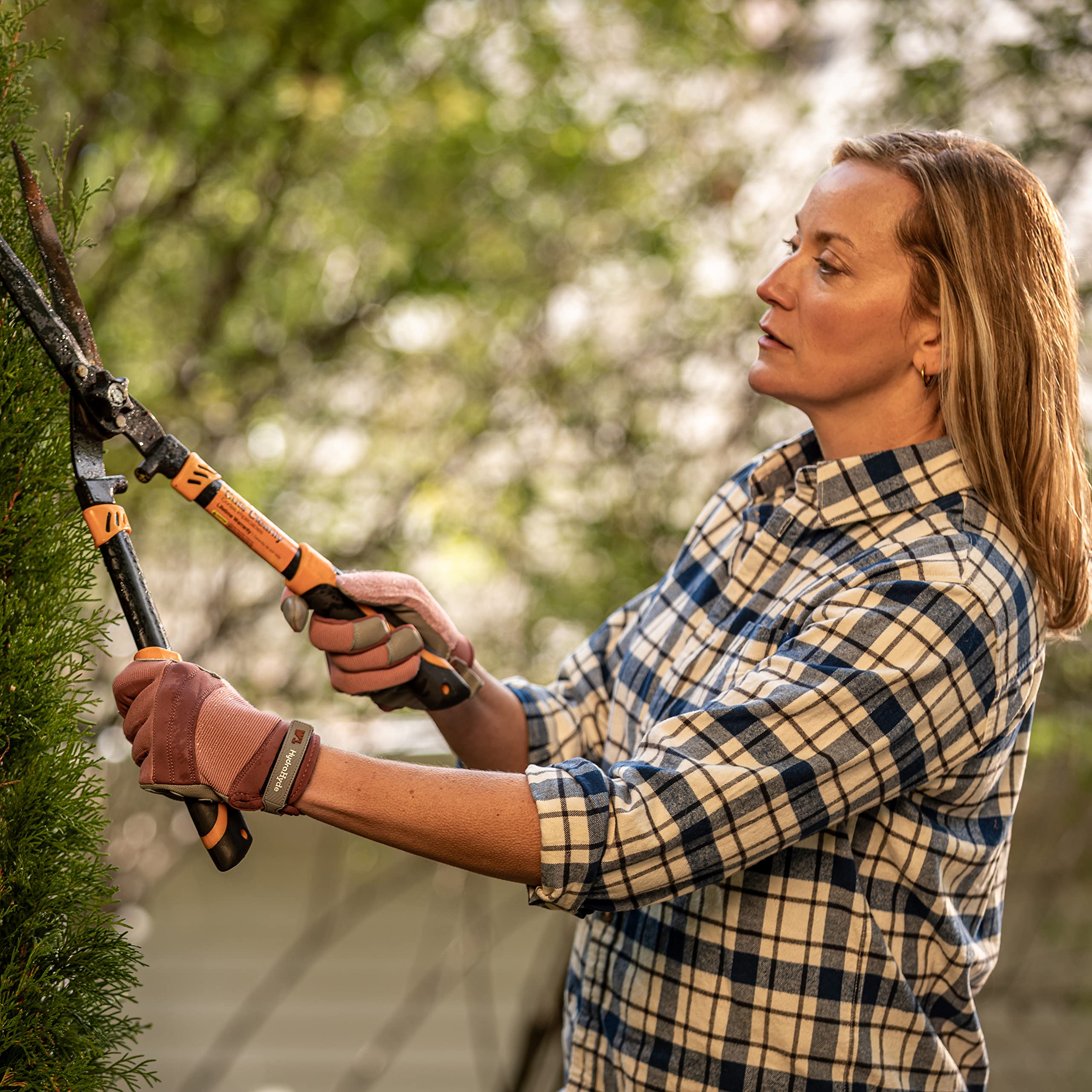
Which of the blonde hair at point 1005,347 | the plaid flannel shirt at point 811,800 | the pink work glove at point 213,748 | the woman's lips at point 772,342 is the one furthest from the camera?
the woman's lips at point 772,342

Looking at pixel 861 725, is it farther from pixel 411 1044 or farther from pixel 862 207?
pixel 411 1044

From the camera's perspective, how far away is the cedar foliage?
1185 mm

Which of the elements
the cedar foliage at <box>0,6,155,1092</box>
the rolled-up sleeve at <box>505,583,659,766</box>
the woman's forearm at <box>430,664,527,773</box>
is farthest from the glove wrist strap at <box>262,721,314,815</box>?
the rolled-up sleeve at <box>505,583,659,766</box>

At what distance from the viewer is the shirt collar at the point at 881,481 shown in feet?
4.98

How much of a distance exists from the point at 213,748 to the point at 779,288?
3.13 ft

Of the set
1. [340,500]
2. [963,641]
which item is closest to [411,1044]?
[340,500]

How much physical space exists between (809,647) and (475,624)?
232cm

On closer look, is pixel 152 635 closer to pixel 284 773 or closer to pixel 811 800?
pixel 284 773

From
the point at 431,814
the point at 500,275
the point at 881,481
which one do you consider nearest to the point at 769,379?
the point at 881,481

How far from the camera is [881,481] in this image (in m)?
1.54

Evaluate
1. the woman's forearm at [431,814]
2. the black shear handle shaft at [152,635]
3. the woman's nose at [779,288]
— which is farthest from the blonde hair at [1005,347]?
the black shear handle shaft at [152,635]

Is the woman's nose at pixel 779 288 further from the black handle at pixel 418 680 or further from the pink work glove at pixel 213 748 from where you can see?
the pink work glove at pixel 213 748

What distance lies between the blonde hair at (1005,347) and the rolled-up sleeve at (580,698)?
60 centimetres

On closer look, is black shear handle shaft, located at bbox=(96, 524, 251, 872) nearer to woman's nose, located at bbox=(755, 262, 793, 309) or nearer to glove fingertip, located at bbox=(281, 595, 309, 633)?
glove fingertip, located at bbox=(281, 595, 309, 633)
